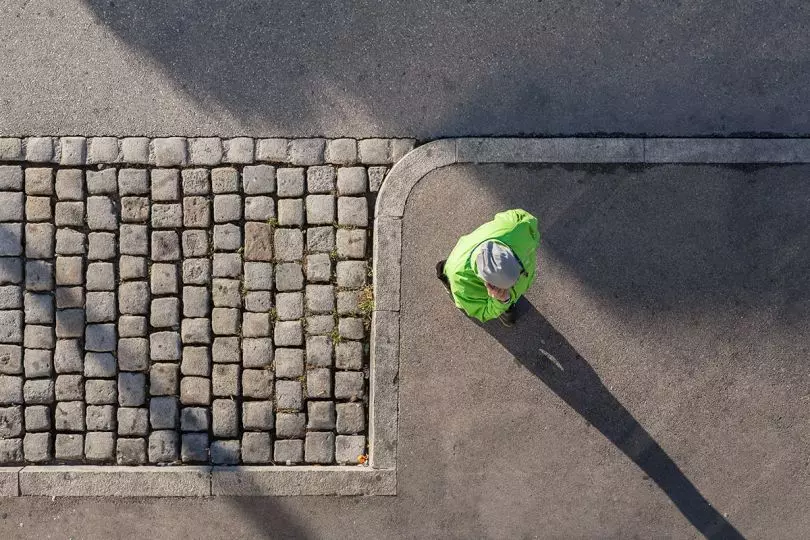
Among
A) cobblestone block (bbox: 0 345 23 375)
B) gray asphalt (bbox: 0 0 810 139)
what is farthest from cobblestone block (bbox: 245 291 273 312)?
cobblestone block (bbox: 0 345 23 375)

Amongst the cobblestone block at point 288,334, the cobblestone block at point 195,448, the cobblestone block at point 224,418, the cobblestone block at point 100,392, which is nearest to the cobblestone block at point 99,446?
the cobblestone block at point 100,392

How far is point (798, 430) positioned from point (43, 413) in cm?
626

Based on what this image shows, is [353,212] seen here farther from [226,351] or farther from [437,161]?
[226,351]

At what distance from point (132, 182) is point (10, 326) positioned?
A: 1.56m

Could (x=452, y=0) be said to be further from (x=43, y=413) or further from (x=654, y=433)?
(x=43, y=413)

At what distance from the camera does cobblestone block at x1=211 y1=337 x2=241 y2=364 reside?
18.2 ft

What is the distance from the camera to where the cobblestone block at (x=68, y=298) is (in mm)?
5535

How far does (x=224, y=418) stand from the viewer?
5.54 metres

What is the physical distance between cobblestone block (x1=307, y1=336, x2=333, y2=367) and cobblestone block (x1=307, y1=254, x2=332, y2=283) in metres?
0.50

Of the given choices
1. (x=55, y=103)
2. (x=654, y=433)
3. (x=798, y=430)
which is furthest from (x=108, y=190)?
(x=798, y=430)

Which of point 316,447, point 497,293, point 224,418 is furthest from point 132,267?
point 497,293

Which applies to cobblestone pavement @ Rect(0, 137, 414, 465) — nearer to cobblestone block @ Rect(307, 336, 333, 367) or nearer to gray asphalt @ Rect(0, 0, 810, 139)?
cobblestone block @ Rect(307, 336, 333, 367)

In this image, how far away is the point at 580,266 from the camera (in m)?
5.52

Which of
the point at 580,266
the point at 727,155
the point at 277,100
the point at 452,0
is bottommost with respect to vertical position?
the point at 580,266
